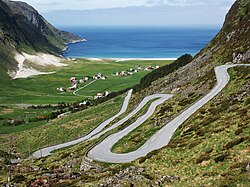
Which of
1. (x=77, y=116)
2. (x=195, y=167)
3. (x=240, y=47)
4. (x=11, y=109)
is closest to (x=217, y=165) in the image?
(x=195, y=167)

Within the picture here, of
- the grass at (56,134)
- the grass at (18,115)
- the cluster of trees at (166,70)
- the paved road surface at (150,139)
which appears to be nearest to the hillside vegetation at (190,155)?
the paved road surface at (150,139)

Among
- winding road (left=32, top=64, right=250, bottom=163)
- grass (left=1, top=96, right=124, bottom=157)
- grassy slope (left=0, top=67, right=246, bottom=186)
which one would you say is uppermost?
grassy slope (left=0, top=67, right=246, bottom=186)

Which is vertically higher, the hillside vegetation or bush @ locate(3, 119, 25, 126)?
the hillside vegetation

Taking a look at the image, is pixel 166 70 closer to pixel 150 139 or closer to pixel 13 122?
pixel 13 122

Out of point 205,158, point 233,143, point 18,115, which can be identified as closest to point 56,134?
point 18,115

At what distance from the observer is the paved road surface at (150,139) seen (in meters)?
46.6

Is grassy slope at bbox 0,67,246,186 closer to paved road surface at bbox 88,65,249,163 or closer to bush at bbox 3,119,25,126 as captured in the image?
paved road surface at bbox 88,65,249,163

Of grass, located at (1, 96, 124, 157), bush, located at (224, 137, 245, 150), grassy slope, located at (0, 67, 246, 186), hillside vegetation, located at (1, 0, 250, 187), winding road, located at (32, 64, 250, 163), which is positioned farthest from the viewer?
grass, located at (1, 96, 124, 157)

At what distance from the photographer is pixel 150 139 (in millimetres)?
51719

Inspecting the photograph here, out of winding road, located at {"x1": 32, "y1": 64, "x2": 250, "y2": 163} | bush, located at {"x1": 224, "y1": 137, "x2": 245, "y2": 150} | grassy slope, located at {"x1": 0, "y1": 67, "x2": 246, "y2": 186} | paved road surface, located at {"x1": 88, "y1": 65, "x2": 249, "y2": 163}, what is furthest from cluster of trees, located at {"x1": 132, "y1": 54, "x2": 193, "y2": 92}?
bush, located at {"x1": 224, "y1": 137, "x2": 245, "y2": 150}

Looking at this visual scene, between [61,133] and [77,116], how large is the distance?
1880 cm

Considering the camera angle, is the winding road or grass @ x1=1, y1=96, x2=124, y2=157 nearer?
the winding road

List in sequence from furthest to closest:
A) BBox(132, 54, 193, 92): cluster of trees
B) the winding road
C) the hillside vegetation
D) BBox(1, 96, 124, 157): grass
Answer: BBox(132, 54, 193, 92): cluster of trees < BBox(1, 96, 124, 157): grass < the winding road < the hillside vegetation

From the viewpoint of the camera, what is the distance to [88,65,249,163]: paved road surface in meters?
46.6
